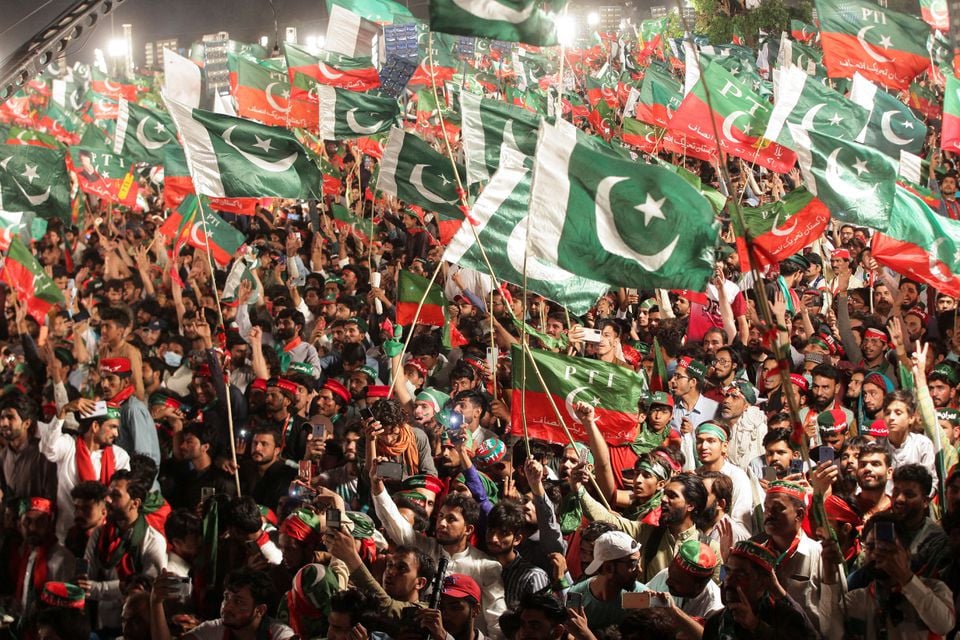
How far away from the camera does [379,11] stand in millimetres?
17297

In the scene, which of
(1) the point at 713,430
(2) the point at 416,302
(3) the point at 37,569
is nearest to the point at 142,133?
(2) the point at 416,302

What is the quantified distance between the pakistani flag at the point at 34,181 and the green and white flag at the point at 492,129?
5063mm

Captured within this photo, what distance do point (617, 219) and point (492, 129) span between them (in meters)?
3.06

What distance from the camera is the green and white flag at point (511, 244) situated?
7234mm

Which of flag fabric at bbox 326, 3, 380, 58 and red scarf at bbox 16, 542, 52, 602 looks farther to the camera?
flag fabric at bbox 326, 3, 380, 58

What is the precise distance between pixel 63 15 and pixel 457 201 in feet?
11.6

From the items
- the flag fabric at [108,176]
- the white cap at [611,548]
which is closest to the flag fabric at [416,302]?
the white cap at [611,548]

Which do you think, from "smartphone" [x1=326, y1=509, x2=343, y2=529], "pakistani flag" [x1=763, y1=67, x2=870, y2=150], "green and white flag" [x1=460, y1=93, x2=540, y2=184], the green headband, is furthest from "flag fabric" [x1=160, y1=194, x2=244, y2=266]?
"smartphone" [x1=326, y1=509, x2=343, y2=529]

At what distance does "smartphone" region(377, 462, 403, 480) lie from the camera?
6316 millimetres

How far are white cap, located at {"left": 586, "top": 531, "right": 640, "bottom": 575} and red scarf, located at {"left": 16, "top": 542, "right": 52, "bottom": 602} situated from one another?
327cm

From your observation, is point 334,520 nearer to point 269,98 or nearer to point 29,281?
point 29,281

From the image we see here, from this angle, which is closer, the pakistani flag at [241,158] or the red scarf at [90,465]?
the red scarf at [90,465]

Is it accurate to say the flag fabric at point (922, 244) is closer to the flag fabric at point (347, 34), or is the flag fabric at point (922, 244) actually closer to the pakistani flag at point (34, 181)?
the pakistani flag at point (34, 181)

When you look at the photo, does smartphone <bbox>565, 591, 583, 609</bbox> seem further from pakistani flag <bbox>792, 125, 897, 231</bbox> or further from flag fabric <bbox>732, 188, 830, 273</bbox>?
flag fabric <bbox>732, 188, 830, 273</bbox>
